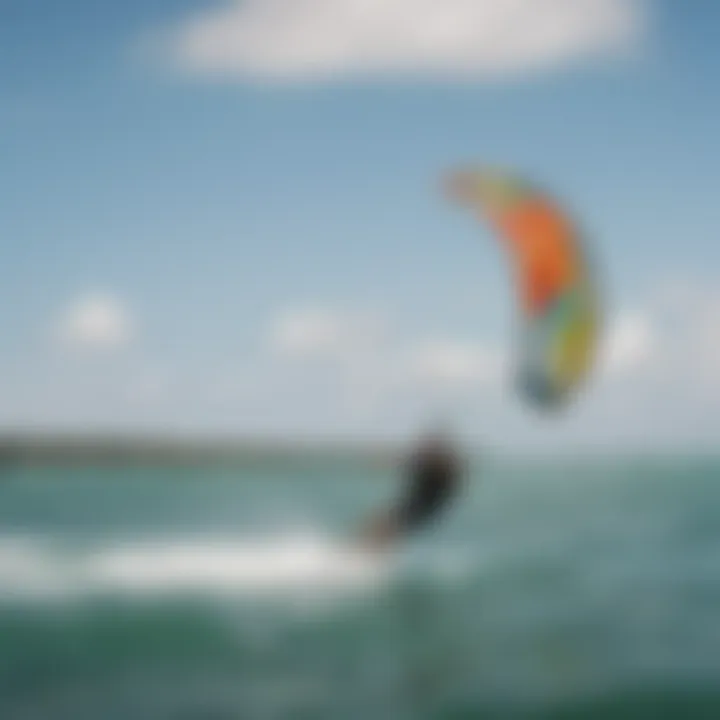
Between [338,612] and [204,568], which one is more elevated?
[204,568]

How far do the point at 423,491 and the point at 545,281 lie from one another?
1.67 ft

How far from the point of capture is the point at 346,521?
316cm

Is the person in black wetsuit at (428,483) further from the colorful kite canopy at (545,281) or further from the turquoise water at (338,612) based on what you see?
the colorful kite canopy at (545,281)

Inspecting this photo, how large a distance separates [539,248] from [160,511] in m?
1.02

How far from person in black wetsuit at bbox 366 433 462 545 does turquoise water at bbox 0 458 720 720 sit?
0.04 meters

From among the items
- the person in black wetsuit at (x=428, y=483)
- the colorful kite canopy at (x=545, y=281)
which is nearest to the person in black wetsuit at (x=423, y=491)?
the person in black wetsuit at (x=428, y=483)

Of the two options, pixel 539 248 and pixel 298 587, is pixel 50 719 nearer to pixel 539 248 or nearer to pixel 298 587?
pixel 298 587

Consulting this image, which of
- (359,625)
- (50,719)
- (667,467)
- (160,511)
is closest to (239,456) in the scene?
(160,511)

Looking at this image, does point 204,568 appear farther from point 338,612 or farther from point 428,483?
point 428,483

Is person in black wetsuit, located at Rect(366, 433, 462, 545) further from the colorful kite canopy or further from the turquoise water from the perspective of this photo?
the colorful kite canopy

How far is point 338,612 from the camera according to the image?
10.3ft

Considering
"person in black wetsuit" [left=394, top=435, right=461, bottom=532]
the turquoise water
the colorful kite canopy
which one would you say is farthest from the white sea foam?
the colorful kite canopy

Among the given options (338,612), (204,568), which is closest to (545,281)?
(338,612)

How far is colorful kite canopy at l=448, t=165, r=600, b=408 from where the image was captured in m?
2.95
